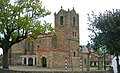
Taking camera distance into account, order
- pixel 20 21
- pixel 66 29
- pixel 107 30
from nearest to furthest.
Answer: pixel 107 30 → pixel 20 21 → pixel 66 29

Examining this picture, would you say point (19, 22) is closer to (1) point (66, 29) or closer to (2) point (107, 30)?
(2) point (107, 30)

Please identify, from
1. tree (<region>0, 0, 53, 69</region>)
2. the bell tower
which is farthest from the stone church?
tree (<region>0, 0, 53, 69</region>)

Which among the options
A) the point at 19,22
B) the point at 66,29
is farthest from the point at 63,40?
the point at 19,22

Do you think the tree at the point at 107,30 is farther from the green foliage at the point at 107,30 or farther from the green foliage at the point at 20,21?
the green foliage at the point at 20,21

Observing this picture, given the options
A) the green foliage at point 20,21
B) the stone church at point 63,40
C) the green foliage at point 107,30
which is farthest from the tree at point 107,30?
the stone church at point 63,40

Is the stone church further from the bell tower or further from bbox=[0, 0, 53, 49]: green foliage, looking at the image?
bbox=[0, 0, 53, 49]: green foliage

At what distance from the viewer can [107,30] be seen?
78.2 ft

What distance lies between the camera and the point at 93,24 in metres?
26.1

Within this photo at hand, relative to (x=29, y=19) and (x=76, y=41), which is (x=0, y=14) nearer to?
(x=29, y=19)

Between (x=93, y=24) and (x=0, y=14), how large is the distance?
11.1 metres

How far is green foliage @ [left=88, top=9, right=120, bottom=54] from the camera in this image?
23625 millimetres

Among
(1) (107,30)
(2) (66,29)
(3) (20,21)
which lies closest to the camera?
(1) (107,30)

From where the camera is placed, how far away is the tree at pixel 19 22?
31531mm

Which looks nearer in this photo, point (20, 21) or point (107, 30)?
point (107, 30)
